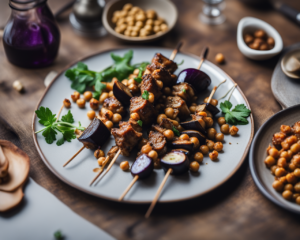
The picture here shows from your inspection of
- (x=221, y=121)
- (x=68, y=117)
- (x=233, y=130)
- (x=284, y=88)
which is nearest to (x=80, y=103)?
(x=68, y=117)

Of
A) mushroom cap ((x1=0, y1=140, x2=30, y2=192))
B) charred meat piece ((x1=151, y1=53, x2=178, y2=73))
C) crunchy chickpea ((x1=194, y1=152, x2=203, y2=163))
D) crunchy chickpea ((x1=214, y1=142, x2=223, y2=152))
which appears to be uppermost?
charred meat piece ((x1=151, y1=53, x2=178, y2=73))

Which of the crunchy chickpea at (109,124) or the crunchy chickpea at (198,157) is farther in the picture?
the crunchy chickpea at (109,124)

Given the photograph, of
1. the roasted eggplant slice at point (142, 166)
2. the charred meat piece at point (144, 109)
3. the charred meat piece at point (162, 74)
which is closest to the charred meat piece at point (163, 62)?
the charred meat piece at point (162, 74)

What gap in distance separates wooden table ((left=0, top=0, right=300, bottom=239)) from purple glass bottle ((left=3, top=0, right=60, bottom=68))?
26 cm

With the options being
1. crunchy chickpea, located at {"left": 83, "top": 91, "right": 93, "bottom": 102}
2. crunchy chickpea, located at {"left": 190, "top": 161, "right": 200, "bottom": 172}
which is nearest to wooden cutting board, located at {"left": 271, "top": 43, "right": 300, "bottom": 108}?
crunchy chickpea, located at {"left": 190, "top": 161, "right": 200, "bottom": 172}

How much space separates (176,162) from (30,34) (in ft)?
8.71

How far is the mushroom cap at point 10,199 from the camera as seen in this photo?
283 cm

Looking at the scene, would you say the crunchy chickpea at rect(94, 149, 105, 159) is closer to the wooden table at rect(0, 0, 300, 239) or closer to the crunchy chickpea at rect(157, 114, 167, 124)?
the wooden table at rect(0, 0, 300, 239)

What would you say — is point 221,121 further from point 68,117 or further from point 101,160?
point 68,117

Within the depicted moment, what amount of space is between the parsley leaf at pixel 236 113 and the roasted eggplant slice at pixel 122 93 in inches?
44.0

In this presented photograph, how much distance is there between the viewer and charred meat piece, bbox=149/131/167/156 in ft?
10.0

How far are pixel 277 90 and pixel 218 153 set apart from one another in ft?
4.40

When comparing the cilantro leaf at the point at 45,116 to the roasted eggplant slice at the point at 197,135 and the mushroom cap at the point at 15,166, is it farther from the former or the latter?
the roasted eggplant slice at the point at 197,135

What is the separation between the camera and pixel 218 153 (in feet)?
10.4
